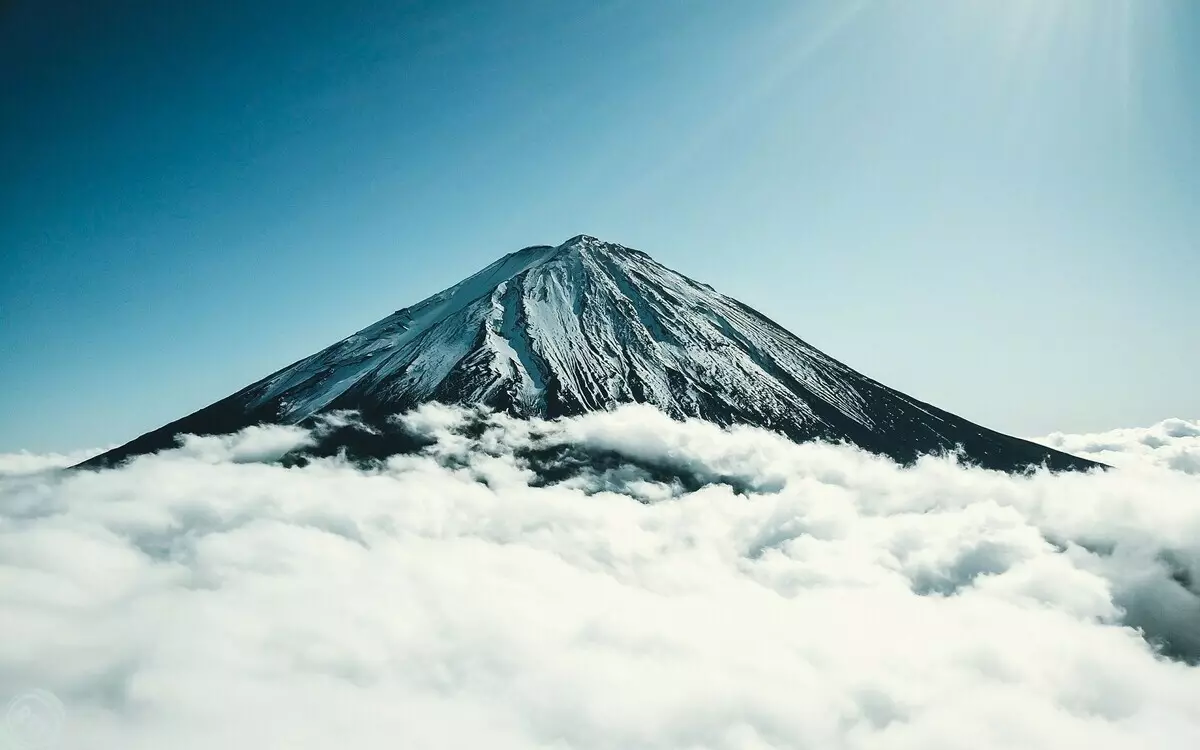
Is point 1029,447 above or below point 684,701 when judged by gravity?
above

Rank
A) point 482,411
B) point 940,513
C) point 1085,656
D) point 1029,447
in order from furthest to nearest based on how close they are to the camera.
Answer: point 940,513 → point 1029,447 → point 1085,656 → point 482,411

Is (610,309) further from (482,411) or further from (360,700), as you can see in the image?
(360,700)

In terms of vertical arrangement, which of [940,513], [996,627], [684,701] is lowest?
[684,701]

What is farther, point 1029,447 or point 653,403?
point 1029,447

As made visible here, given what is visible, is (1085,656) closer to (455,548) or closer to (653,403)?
(653,403)

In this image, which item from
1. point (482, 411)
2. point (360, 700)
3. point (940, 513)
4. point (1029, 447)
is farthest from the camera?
point (940, 513)

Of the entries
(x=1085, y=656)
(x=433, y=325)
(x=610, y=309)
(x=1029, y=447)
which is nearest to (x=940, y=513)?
(x=1029, y=447)

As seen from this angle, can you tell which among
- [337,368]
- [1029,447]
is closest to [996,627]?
[1029,447]
